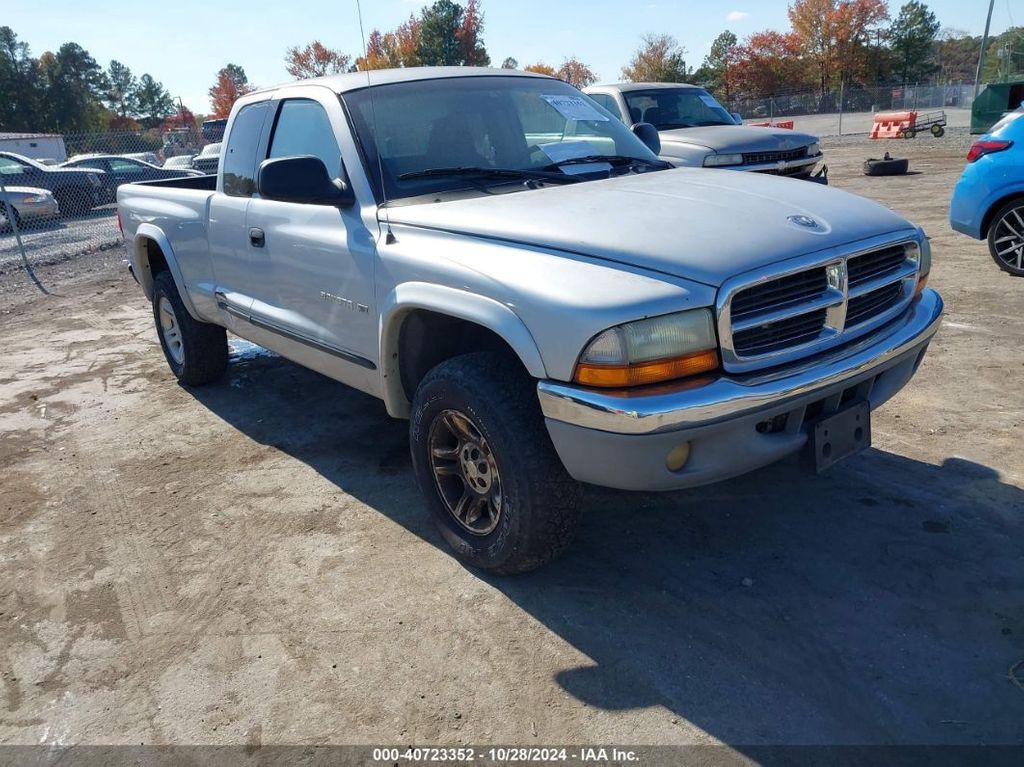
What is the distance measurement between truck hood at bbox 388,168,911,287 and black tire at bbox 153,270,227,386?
276 centimetres

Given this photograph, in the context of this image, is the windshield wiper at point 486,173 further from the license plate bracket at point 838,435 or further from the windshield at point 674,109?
the windshield at point 674,109

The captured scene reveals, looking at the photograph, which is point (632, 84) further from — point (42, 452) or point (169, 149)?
point (169, 149)

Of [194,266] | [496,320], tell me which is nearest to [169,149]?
[194,266]

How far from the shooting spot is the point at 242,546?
3.56 metres

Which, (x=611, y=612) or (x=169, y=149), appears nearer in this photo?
(x=611, y=612)

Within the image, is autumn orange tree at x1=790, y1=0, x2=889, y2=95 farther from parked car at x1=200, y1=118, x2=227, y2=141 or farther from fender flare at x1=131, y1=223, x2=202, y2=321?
fender flare at x1=131, y1=223, x2=202, y2=321

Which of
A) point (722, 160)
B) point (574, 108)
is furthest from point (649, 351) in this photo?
point (722, 160)

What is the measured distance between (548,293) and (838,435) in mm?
1169

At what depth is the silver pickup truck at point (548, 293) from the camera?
97.7 inches

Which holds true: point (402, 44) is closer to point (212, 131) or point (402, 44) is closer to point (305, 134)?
point (212, 131)

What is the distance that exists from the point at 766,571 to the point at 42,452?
166 inches

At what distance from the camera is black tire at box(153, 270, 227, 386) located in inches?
213

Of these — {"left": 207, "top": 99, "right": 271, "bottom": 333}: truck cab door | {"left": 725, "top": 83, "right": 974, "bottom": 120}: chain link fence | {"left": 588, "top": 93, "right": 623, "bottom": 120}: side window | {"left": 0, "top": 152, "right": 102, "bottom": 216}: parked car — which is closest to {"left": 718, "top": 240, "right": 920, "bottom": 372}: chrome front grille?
{"left": 207, "top": 99, "right": 271, "bottom": 333}: truck cab door

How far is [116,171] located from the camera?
64.8 feet
